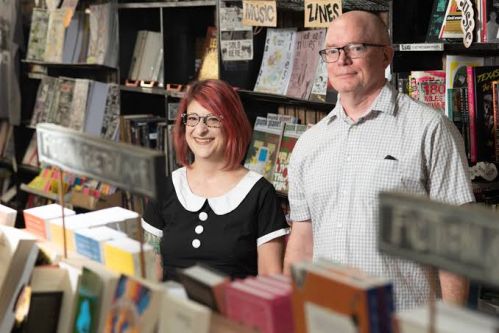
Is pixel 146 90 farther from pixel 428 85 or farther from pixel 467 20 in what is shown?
pixel 467 20

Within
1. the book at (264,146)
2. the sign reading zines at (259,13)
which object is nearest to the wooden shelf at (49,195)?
the book at (264,146)

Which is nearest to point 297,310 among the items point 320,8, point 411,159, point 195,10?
point 411,159

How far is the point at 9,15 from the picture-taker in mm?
5680

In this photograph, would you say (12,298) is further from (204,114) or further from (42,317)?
(204,114)

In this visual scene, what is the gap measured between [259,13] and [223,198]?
4.06ft

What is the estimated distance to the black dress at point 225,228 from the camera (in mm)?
2592

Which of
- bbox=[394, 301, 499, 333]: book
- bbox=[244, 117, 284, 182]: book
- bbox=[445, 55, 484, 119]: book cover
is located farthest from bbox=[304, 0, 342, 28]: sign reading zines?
bbox=[394, 301, 499, 333]: book

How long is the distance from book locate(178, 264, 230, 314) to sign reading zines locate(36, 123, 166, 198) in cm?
15

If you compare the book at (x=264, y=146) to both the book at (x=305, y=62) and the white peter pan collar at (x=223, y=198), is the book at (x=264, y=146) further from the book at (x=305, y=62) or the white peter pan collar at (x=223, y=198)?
the white peter pan collar at (x=223, y=198)

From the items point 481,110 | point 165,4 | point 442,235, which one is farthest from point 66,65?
point 442,235

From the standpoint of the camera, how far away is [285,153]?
3.67 metres

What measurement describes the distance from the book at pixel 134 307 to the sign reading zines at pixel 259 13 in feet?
7.46

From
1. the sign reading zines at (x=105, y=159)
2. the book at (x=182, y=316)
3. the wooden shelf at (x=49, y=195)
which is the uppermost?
the sign reading zines at (x=105, y=159)

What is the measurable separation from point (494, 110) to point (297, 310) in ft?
5.91
